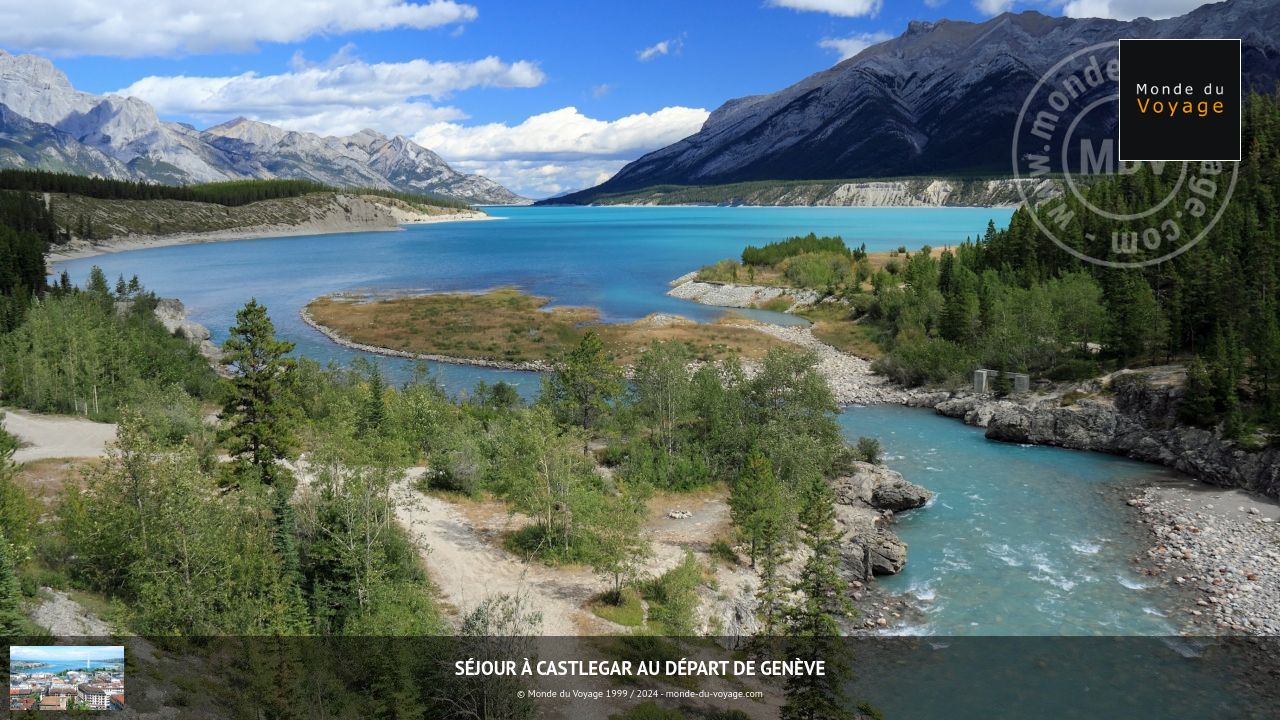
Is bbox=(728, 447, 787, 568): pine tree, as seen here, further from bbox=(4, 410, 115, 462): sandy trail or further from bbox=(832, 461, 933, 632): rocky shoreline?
bbox=(4, 410, 115, 462): sandy trail

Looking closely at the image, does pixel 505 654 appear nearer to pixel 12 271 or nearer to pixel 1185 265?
pixel 1185 265

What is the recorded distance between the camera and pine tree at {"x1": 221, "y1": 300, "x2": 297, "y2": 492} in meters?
34.0

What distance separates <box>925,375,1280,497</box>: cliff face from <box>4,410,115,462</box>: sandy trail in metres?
64.0

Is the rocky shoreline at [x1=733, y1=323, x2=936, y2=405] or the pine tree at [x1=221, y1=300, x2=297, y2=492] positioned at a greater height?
the pine tree at [x1=221, y1=300, x2=297, y2=492]

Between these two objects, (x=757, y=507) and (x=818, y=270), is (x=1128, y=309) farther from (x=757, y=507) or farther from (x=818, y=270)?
(x=818, y=270)

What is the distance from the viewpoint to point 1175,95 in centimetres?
5647

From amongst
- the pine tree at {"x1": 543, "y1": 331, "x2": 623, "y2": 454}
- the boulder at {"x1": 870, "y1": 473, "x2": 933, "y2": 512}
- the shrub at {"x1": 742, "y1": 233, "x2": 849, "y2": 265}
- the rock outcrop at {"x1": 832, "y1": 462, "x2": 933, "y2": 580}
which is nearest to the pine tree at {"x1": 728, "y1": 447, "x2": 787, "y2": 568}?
the rock outcrop at {"x1": 832, "y1": 462, "x2": 933, "y2": 580}

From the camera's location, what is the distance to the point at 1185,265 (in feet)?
230

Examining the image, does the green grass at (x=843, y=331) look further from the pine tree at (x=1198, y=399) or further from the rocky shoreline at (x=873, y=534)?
the rocky shoreline at (x=873, y=534)

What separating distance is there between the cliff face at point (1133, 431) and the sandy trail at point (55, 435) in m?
64.0

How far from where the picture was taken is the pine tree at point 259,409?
34.0 metres

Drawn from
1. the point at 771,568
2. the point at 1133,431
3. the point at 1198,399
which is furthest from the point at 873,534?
the point at 1198,399

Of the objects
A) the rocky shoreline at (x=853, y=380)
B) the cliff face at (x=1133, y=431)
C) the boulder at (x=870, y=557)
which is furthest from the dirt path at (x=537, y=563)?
the cliff face at (x=1133, y=431)

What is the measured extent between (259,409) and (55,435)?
21.2 m
